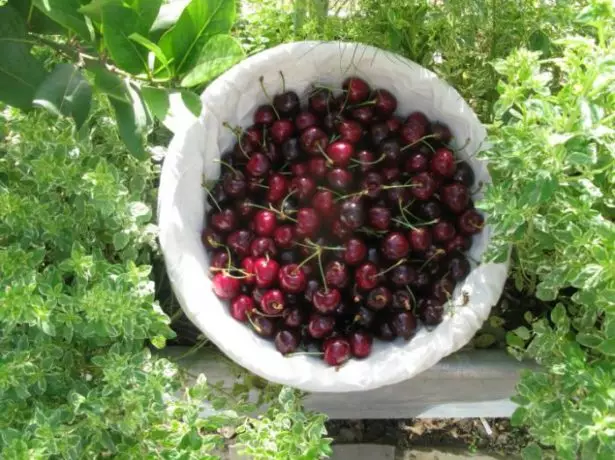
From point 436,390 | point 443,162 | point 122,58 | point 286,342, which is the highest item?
point 122,58

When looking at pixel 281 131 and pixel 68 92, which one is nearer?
pixel 68 92

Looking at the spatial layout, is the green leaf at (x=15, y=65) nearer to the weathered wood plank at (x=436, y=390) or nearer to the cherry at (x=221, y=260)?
the cherry at (x=221, y=260)

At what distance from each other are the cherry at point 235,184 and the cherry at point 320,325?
0.20 meters

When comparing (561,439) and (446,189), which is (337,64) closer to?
(446,189)

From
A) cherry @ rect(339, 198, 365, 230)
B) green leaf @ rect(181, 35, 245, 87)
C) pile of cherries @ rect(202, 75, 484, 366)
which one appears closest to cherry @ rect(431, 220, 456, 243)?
pile of cherries @ rect(202, 75, 484, 366)

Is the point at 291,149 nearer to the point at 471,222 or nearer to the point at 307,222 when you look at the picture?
the point at 307,222

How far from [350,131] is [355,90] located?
6cm

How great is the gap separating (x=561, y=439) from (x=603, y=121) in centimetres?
31

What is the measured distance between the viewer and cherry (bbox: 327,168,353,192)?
846 millimetres

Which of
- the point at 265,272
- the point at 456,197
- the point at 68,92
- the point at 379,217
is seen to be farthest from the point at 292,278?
the point at 68,92

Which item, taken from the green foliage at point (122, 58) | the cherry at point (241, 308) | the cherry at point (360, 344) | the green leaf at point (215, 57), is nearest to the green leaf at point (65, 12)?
the green foliage at point (122, 58)

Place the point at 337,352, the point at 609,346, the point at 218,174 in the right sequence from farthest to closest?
the point at 218,174, the point at 337,352, the point at 609,346

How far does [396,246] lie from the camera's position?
32.5 inches

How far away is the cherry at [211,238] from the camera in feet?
2.82
